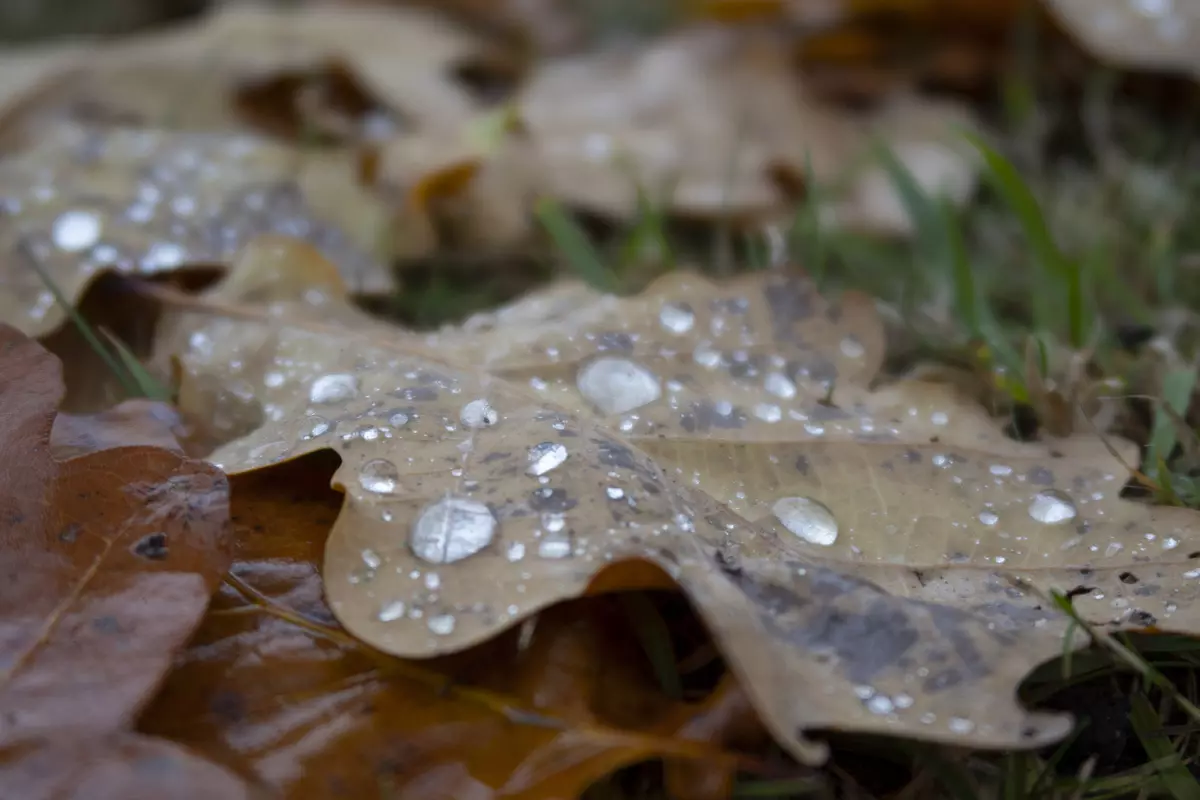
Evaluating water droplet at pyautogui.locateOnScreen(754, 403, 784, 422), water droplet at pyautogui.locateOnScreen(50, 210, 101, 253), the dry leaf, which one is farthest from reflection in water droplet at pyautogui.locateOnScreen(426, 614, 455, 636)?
the dry leaf

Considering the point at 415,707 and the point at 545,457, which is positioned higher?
the point at 545,457

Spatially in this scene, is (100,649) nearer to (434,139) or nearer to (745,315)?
(745,315)

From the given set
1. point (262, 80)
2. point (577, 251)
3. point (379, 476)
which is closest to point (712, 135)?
point (577, 251)

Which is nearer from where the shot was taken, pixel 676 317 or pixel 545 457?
pixel 545 457

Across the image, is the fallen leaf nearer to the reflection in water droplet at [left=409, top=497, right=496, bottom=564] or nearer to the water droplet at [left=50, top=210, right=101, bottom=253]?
the reflection in water droplet at [left=409, top=497, right=496, bottom=564]

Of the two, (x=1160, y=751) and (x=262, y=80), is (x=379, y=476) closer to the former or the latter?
(x=1160, y=751)

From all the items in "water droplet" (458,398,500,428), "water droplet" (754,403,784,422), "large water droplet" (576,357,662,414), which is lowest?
"water droplet" (754,403,784,422)

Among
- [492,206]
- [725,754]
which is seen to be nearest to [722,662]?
[725,754]
